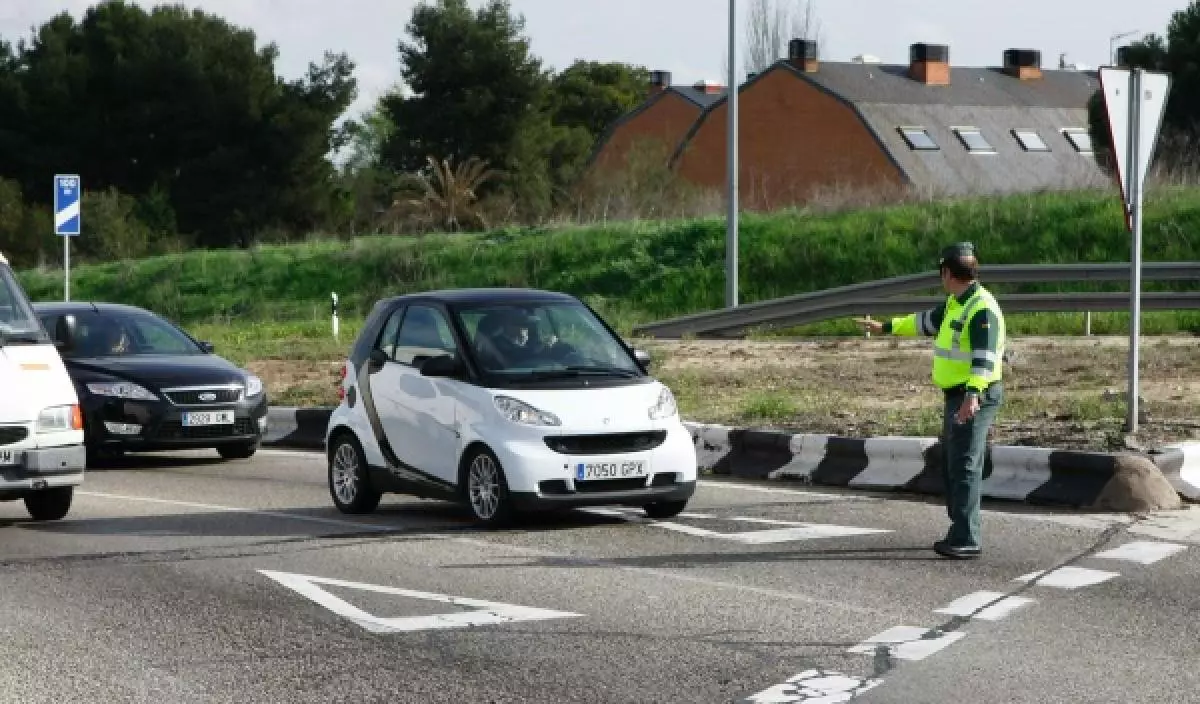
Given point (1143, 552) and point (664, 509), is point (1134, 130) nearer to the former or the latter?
point (1143, 552)

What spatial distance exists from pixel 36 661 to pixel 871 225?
30.8m

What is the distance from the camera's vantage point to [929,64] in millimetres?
73625

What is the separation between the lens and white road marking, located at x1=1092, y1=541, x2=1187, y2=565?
37.4 ft

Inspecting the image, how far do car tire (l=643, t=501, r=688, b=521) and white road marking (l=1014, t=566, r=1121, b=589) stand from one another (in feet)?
10.1

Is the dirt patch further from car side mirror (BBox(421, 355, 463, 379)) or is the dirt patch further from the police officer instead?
car side mirror (BBox(421, 355, 463, 379))

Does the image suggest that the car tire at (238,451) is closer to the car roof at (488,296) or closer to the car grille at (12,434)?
the car roof at (488,296)

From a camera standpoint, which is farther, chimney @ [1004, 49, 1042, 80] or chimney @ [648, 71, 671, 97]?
chimney @ [648, 71, 671, 97]

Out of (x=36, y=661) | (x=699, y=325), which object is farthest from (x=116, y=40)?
(x=36, y=661)

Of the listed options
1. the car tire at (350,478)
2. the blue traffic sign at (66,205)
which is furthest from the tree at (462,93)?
the car tire at (350,478)

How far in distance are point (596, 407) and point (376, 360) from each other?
6.75 ft

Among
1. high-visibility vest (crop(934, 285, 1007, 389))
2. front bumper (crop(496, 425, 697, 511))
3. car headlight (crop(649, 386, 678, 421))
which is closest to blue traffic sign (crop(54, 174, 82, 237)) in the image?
car headlight (crop(649, 386, 678, 421))

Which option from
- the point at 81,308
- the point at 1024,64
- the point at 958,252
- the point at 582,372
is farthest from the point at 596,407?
the point at 1024,64

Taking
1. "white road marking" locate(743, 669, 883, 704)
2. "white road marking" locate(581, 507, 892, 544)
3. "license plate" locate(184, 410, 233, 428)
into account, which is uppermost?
"license plate" locate(184, 410, 233, 428)

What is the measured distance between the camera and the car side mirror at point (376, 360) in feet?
46.2
